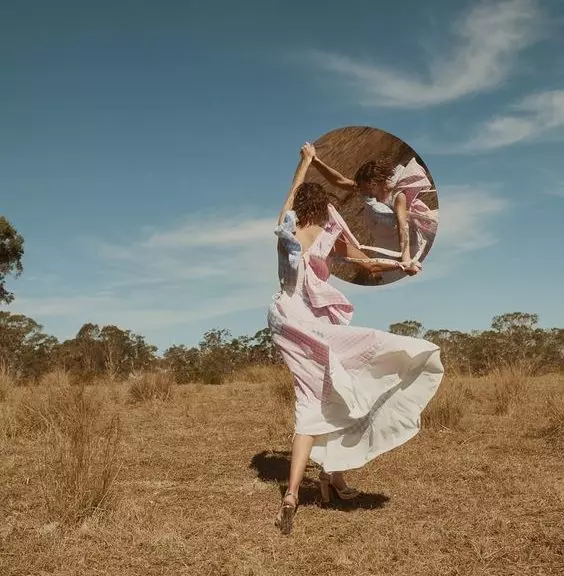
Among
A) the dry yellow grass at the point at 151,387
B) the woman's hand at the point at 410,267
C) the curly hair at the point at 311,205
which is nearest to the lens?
the curly hair at the point at 311,205

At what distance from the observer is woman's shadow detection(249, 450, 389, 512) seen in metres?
4.70

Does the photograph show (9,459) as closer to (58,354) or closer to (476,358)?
(476,358)

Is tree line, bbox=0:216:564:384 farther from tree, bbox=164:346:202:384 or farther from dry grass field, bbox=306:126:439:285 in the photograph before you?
dry grass field, bbox=306:126:439:285

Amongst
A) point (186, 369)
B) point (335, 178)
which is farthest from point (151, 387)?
point (335, 178)

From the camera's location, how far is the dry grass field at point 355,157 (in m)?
4.82

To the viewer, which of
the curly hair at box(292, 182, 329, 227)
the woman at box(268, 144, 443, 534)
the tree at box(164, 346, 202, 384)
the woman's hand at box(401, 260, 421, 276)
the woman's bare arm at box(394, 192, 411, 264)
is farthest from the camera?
the tree at box(164, 346, 202, 384)

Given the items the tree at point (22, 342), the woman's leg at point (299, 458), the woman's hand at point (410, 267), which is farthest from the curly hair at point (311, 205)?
the tree at point (22, 342)

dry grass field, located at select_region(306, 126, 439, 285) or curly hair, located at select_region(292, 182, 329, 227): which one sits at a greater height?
dry grass field, located at select_region(306, 126, 439, 285)

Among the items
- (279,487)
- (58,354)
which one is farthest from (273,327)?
(58,354)

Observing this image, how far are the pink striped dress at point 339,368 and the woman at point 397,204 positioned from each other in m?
0.50

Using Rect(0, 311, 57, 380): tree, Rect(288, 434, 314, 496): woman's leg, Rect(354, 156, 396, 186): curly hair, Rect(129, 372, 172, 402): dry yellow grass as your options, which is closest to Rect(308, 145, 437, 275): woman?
Rect(354, 156, 396, 186): curly hair

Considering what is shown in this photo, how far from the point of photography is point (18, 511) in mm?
4578

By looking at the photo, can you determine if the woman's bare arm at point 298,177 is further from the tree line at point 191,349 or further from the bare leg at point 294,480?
the tree line at point 191,349

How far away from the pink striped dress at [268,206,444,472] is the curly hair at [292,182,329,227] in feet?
0.36
